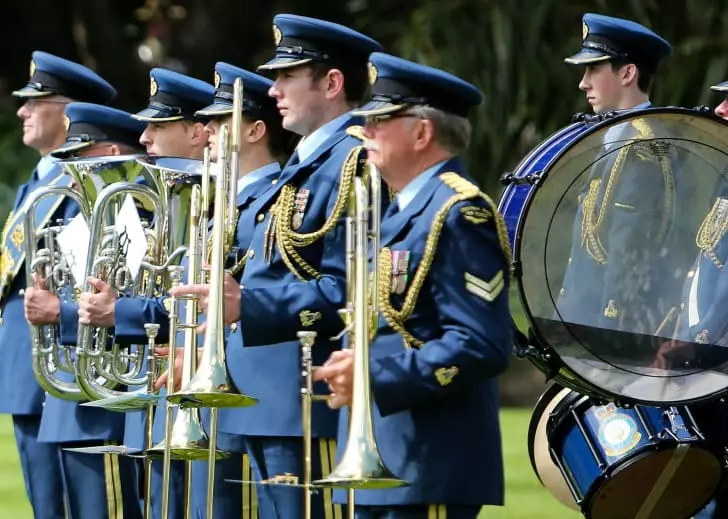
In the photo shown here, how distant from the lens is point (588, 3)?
1650 centimetres

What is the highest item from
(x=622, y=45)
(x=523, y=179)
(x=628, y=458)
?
(x=622, y=45)

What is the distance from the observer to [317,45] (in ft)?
25.7

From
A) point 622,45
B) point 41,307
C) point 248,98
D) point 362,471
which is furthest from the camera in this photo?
point 622,45

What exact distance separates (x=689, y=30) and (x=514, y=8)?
4.70 feet

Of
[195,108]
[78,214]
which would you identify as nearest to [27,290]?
[78,214]

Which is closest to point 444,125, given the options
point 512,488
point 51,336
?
point 51,336

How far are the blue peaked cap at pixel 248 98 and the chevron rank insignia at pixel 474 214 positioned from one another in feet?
6.10

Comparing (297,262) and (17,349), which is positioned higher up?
(297,262)

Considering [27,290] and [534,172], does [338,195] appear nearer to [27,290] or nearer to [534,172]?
[534,172]

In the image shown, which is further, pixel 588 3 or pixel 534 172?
pixel 588 3

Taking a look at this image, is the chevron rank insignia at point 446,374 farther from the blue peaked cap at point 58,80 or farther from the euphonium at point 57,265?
the blue peaked cap at point 58,80

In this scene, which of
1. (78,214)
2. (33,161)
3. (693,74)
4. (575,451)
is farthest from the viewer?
(33,161)

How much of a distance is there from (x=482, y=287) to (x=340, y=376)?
0.49m

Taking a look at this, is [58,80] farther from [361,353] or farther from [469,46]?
[469,46]
